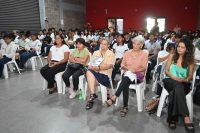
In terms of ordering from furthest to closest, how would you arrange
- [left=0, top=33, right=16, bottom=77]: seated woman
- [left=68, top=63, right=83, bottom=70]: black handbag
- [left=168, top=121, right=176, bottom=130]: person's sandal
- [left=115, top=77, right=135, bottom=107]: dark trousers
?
[left=0, top=33, right=16, bottom=77]: seated woman < [left=68, top=63, right=83, bottom=70]: black handbag < [left=115, top=77, right=135, bottom=107]: dark trousers < [left=168, top=121, right=176, bottom=130]: person's sandal

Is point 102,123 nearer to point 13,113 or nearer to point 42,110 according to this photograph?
point 42,110

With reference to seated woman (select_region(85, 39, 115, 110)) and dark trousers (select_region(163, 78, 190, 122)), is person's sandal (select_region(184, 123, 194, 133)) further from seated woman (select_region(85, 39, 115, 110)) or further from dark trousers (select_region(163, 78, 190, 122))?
seated woman (select_region(85, 39, 115, 110))

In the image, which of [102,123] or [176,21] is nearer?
[102,123]

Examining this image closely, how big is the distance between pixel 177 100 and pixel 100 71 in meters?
1.42

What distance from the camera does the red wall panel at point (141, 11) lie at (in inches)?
487

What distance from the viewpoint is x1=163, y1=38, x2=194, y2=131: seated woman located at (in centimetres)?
275

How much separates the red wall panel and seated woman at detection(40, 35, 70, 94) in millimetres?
9702

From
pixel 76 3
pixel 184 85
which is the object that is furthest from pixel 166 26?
pixel 184 85

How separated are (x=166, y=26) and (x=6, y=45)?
957cm

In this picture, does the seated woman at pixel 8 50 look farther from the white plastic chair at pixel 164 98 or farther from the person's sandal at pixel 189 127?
the person's sandal at pixel 189 127

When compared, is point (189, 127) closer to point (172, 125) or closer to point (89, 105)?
point (172, 125)

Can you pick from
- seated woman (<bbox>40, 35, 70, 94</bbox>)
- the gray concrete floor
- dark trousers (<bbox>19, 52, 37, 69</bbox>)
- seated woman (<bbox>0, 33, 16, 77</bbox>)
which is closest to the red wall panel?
dark trousers (<bbox>19, 52, 37, 69</bbox>)

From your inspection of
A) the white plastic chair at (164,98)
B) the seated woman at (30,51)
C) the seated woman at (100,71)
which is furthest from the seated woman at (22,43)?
the white plastic chair at (164,98)

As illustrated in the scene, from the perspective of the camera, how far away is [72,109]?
11.5ft
